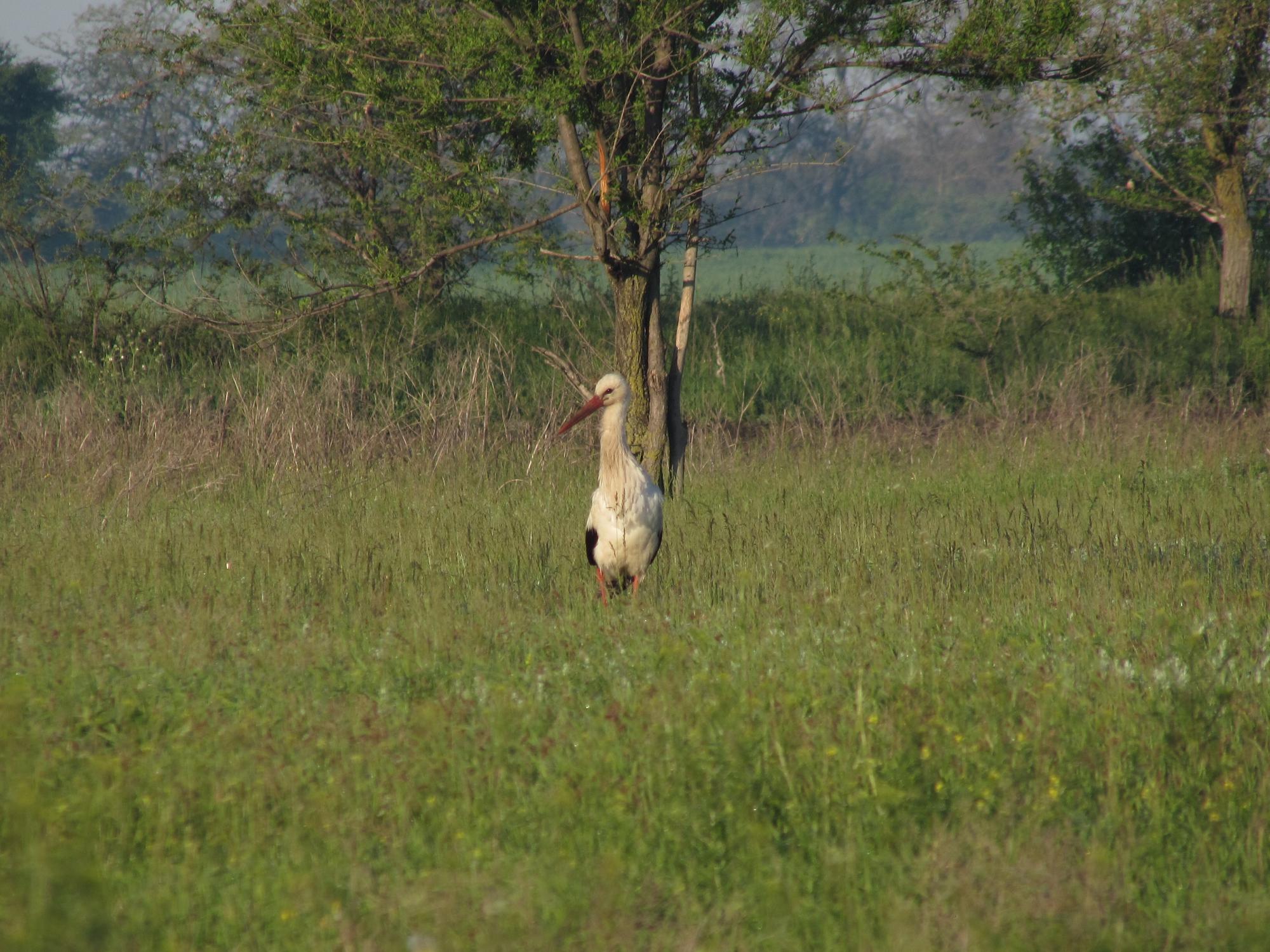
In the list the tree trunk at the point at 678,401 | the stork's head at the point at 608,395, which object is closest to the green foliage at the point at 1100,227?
the tree trunk at the point at 678,401

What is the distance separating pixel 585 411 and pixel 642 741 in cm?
319

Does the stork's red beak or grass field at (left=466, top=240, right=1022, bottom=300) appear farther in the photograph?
grass field at (left=466, top=240, right=1022, bottom=300)

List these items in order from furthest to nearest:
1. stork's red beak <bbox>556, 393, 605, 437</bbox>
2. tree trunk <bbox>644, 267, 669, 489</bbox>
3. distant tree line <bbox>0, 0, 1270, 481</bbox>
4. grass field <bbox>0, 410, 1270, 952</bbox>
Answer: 1. tree trunk <bbox>644, 267, 669, 489</bbox>
2. distant tree line <bbox>0, 0, 1270, 481</bbox>
3. stork's red beak <bbox>556, 393, 605, 437</bbox>
4. grass field <bbox>0, 410, 1270, 952</bbox>

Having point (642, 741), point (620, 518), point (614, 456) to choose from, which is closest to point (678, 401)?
point (614, 456)

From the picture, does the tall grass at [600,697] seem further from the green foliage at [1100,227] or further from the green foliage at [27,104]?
the green foliage at [27,104]

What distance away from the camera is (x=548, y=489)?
9359mm

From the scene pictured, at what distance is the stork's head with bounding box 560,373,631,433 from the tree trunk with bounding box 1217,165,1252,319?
483 inches

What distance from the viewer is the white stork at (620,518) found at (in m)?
6.32

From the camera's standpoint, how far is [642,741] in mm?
3881

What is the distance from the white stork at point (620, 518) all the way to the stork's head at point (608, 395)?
0.11m

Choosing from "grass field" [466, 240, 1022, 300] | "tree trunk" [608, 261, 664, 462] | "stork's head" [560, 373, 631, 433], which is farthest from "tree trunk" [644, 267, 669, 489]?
"grass field" [466, 240, 1022, 300]

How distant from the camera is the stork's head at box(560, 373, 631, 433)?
682 cm

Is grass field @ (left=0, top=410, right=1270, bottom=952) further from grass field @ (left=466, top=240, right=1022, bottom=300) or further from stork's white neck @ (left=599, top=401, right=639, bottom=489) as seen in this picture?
grass field @ (left=466, top=240, right=1022, bottom=300)

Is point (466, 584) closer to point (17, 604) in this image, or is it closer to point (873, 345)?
point (17, 604)
